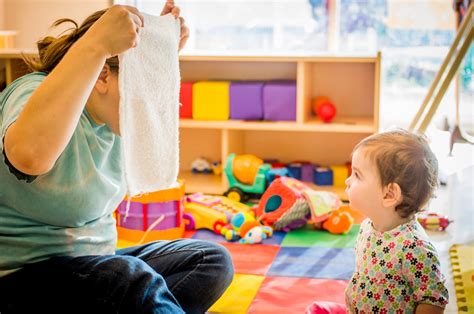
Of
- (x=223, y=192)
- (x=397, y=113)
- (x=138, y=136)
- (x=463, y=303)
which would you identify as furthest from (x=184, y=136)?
(x=138, y=136)

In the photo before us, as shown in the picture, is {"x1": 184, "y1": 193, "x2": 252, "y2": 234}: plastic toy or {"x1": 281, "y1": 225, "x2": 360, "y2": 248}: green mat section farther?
{"x1": 184, "y1": 193, "x2": 252, "y2": 234}: plastic toy

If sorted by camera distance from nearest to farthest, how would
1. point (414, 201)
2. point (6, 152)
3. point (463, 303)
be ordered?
1. point (6, 152)
2. point (414, 201)
3. point (463, 303)

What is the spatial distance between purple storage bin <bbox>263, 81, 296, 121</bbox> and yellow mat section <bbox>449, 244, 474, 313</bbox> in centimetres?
101

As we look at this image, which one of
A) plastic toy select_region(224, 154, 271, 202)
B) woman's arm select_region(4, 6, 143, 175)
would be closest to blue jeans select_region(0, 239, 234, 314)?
woman's arm select_region(4, 6, 143, 175)

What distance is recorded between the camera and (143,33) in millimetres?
1129

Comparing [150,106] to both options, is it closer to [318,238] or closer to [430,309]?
[430,309]

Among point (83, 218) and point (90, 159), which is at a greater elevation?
point (90, 159)

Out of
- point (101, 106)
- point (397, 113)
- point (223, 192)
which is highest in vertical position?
point (101, 106)

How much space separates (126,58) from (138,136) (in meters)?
0.13

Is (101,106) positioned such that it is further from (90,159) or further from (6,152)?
(6,152)

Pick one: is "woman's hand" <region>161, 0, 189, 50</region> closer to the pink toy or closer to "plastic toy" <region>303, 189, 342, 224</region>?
the pink toy

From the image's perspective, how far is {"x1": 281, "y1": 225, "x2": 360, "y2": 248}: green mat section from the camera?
2129 mm

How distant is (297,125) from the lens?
9.02 ft

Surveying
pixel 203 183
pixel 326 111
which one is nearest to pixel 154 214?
pixel 203 183
